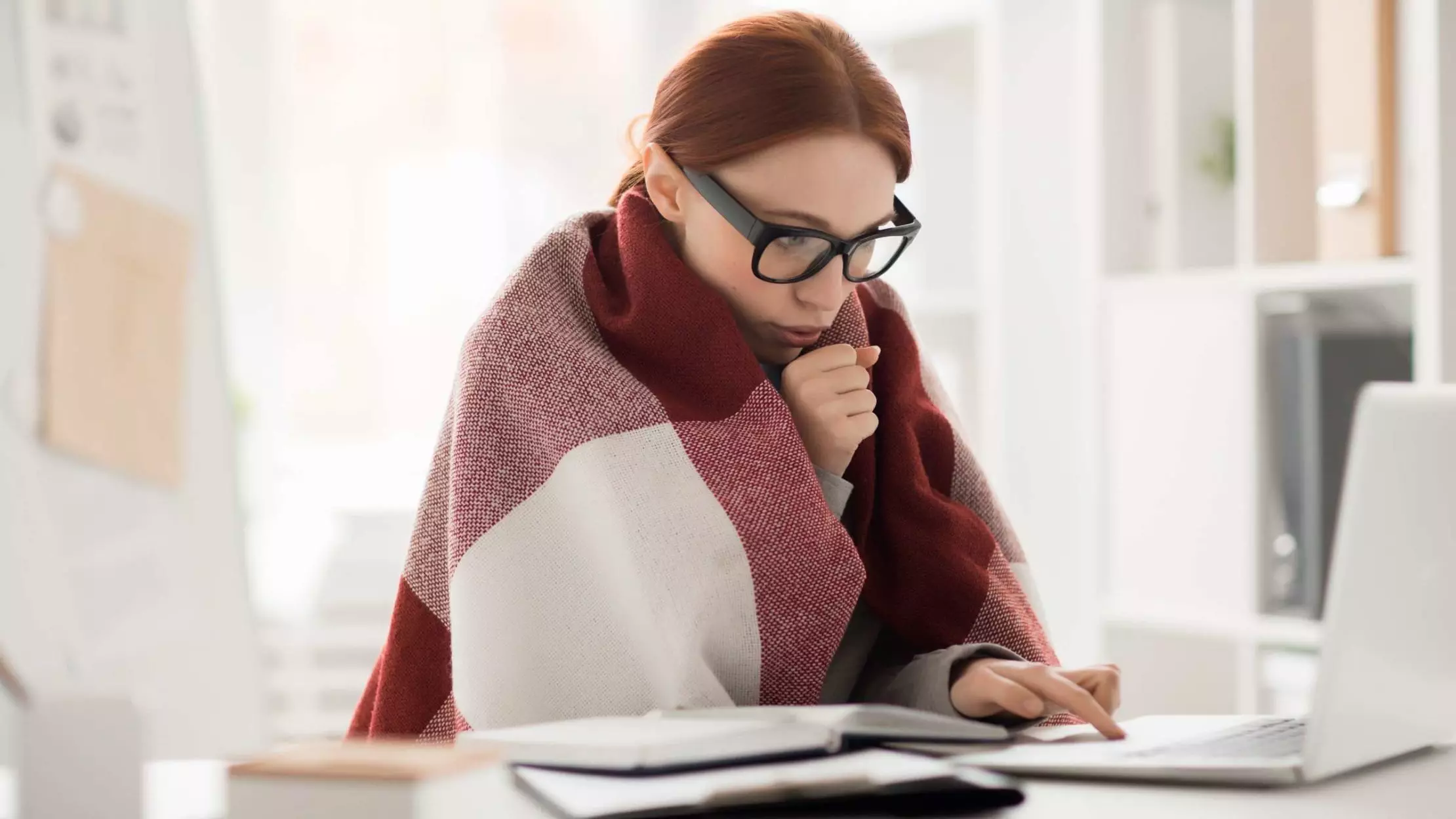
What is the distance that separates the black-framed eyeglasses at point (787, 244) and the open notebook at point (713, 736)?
1.33 ft

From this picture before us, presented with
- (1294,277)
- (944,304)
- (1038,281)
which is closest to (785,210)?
(1294,277)

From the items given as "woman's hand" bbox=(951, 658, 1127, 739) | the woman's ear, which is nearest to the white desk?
"woman's hand" bbox=(951, 658, 1127, 739)

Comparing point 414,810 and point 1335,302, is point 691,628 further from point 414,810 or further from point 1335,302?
point 1335,302

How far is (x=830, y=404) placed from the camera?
1.12m

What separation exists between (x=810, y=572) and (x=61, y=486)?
59 cm

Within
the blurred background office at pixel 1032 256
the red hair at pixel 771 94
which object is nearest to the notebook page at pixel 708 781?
the red hair at pixel 771 94

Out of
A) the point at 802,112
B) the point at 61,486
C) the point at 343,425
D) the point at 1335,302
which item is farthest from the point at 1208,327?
the point at 343,425

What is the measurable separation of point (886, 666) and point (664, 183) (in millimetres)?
471

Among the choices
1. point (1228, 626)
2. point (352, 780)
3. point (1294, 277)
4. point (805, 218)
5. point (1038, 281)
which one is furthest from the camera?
point (1038, 281)

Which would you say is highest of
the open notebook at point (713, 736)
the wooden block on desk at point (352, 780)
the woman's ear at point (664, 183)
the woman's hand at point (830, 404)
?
the woman's ear at point (664, 183)

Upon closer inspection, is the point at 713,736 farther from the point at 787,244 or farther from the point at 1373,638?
the point at 787,244

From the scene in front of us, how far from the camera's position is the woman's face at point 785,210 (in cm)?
109

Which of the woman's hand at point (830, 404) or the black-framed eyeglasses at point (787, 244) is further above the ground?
the black-framed eyeglasses at point (787, 244)

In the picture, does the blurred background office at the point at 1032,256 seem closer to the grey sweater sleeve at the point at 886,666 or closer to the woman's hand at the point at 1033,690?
the grey sweater sleeve at the point at 886,666
